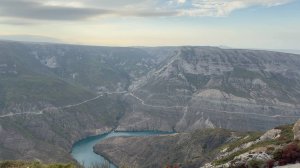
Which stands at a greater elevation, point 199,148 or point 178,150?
point 199,148

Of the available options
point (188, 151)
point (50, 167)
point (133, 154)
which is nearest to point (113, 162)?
point (133, 154)

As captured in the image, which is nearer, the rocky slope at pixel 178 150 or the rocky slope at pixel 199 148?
the rocky slope at pixel 199 148

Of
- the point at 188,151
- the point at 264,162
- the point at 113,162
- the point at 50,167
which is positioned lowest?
the point at 113,162

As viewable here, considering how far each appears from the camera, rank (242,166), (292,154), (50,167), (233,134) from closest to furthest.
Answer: (292,154), (242,166), (50,167), (233,134)

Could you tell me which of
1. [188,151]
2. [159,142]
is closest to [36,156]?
[159,142]

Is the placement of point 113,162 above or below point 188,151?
below

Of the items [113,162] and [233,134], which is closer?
[233,134]

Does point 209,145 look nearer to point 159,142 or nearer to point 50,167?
point 159,142

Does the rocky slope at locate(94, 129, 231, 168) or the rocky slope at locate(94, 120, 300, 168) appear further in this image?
the rocky slope at locate(94, 129, 231, 168)

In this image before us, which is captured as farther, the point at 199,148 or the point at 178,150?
the point at 178,150

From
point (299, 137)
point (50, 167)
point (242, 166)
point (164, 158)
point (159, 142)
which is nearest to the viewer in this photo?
point (242, 166)
